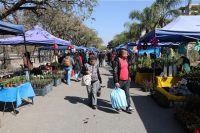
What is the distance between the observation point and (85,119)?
353 inches

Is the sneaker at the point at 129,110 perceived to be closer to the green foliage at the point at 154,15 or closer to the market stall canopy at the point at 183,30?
the market stall canopy at the point at 183,30

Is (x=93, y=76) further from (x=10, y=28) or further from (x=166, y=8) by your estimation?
(x=166, y=8)

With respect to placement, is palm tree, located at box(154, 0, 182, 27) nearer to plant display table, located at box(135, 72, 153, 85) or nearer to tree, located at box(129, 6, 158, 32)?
tree, located at box(129, 6, 158, 32)

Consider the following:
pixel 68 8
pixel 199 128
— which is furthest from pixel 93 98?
pixel 68 8

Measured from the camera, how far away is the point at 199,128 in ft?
22.0

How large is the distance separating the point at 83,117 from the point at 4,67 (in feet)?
80.5

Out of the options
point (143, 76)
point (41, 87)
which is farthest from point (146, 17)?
point (41, 87)

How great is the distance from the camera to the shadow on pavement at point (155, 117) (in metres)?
7.84

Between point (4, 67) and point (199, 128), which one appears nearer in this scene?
point (199, 128)

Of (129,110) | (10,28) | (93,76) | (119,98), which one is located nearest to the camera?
(119,98)

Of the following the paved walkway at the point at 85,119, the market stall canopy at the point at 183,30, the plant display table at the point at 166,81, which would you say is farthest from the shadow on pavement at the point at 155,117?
the market stall canopy at the point at 183,30

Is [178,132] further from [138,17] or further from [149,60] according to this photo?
[138,17]

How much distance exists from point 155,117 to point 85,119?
1.80 m

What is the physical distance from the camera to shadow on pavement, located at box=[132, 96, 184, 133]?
784 centimetres
